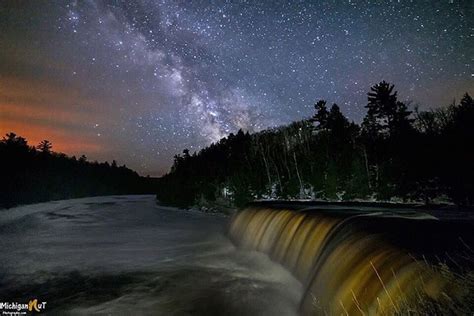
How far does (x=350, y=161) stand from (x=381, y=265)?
1580 inches

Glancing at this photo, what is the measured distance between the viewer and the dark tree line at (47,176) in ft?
269

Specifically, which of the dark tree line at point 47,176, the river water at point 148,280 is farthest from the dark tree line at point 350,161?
the dark tree line at point 47,176

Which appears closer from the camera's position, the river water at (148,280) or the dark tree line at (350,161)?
the river water at (148,280)

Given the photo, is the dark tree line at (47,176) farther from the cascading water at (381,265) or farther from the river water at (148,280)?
the cascading water at (381,265)

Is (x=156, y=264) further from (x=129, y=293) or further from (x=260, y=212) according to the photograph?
(x=260, y=212)

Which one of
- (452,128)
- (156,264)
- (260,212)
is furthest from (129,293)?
(452,128)

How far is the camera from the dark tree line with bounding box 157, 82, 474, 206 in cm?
2380

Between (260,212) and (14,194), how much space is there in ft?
250

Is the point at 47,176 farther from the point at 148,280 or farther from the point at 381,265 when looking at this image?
the point at 381,265

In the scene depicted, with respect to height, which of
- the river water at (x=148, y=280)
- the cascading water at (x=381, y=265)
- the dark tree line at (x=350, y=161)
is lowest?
the river water at (x=148, y=280)

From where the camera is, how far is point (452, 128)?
24.3 m

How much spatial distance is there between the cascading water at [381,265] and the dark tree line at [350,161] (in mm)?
15754

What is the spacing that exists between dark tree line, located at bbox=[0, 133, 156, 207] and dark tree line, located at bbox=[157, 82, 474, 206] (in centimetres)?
3554

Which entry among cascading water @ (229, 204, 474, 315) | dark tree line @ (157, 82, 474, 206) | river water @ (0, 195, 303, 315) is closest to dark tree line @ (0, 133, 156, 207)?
dark tree line @ (157, 82, 474, 206)
